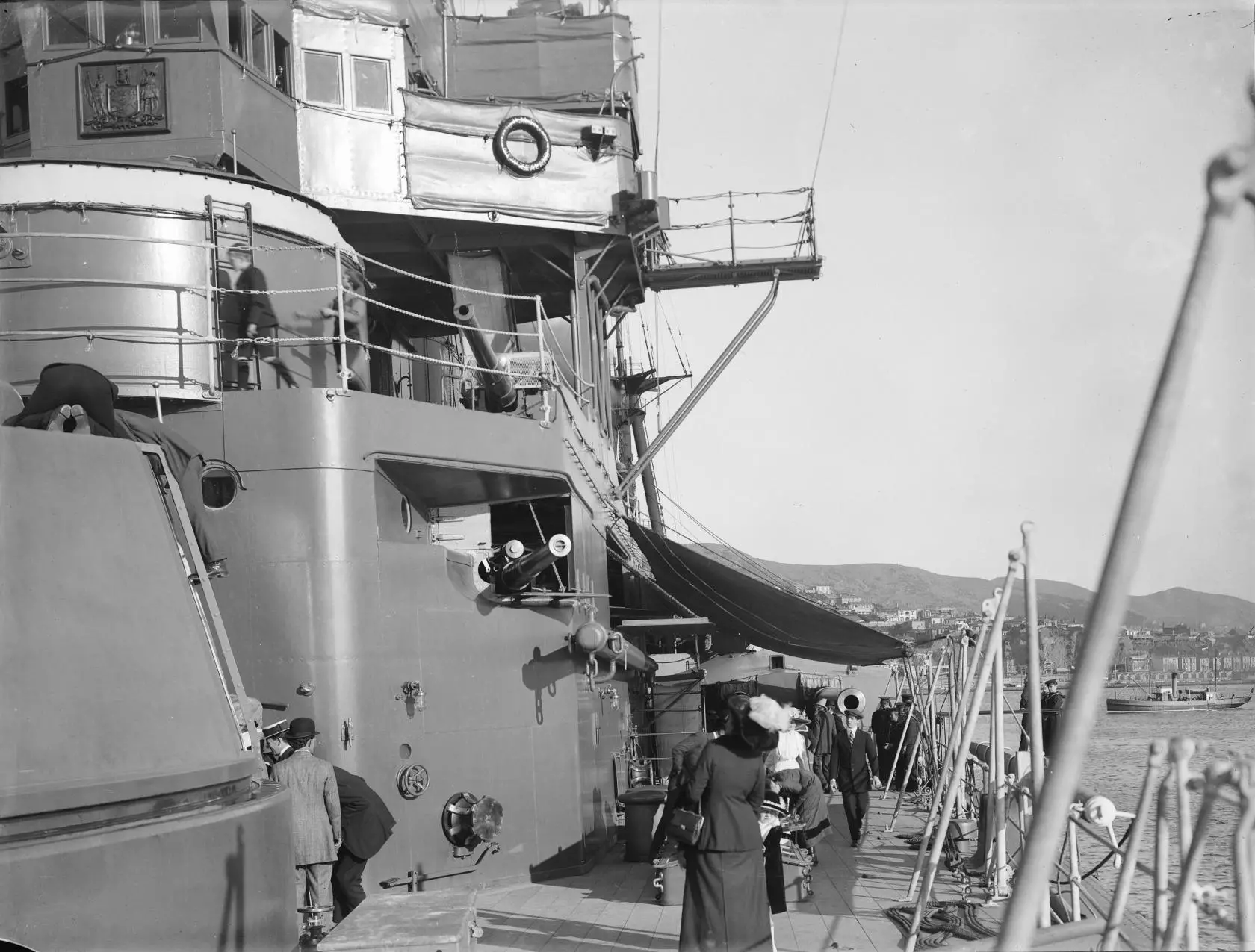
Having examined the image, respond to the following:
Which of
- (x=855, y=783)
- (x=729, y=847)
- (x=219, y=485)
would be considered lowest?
(x=855, y=783)

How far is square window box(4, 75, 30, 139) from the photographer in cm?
1272

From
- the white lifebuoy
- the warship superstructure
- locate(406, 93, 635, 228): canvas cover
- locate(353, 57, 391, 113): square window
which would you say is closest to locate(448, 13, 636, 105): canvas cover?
the warship superstructure

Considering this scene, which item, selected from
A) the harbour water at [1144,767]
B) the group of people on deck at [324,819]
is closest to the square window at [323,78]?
the group of people on deck at [324,819]

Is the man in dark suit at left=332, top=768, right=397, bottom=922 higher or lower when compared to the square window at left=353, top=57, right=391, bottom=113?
lower

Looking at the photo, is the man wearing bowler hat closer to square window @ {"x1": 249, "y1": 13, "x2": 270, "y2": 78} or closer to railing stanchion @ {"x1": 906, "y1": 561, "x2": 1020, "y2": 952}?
railing stanchion @ {"x1": 906, "y1": 561, "x2": 1020, "y2": 952}

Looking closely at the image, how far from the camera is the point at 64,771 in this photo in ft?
14.3

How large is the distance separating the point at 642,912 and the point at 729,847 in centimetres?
326

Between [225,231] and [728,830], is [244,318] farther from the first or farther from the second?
[728,830]

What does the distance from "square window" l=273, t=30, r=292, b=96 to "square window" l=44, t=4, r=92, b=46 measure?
194 centimetres

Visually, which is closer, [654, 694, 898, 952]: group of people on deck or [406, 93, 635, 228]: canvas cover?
[654, 694, 898, 952]: group of people on deck

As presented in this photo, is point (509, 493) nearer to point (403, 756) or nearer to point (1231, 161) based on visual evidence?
point (403, 756)

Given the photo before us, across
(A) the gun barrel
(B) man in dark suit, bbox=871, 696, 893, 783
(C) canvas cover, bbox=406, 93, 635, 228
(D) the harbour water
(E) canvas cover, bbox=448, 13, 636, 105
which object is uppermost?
(E) canvas cover, bbox=448, 13, 636, 105

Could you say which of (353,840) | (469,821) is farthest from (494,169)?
(353,840)

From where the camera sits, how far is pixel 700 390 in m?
16.5
